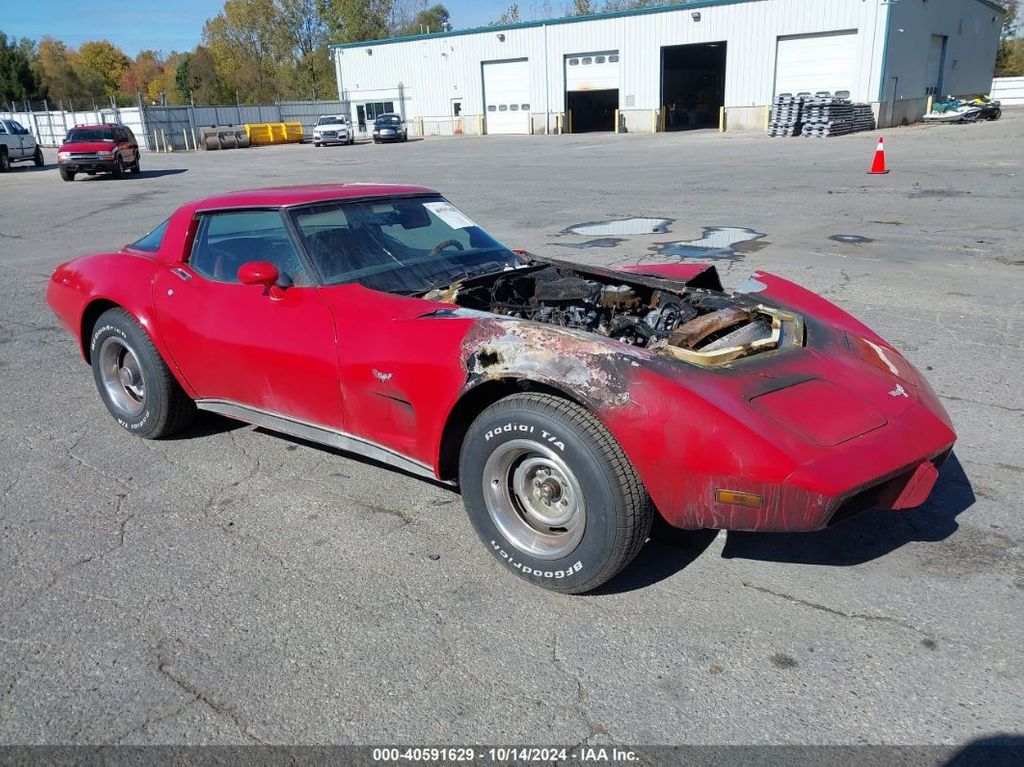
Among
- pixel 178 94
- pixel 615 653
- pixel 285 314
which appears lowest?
pixel 615 653

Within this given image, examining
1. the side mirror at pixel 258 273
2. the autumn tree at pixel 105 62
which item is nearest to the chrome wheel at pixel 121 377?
the side mirror at pixel 258 273

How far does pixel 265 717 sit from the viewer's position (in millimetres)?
2416

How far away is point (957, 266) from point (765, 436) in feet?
23.2

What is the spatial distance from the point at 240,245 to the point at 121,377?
4.33 ft

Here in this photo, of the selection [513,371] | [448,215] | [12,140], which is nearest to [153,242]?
[448,215]

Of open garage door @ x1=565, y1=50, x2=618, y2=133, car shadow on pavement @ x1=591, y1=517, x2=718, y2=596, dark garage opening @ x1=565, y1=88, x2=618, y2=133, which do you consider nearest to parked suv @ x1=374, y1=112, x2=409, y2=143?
open garage door @ x1=565, y1=50, x2=618, y2=133

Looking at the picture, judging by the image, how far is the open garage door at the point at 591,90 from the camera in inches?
1725

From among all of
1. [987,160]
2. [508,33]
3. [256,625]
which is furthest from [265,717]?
[508,33]

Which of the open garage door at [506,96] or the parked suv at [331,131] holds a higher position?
the open garage door at [506,96]

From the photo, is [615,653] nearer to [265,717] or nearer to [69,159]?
[265,717]

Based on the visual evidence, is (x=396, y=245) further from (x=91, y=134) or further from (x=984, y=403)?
(x=91, y=134)

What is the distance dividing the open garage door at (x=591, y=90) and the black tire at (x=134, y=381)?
A: 142 ft

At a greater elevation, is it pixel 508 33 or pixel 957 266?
pixel 508 33

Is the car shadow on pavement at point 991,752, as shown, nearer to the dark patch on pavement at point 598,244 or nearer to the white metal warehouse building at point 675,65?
the dark patch on pavement at point 598,244
